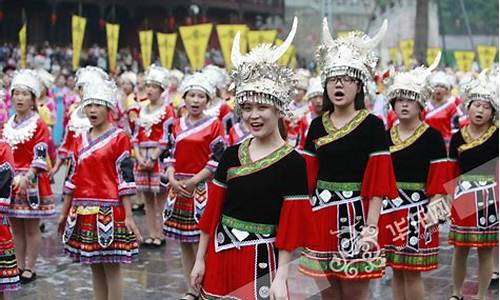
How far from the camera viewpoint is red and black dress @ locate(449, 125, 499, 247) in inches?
296

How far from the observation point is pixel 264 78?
16.1 feet

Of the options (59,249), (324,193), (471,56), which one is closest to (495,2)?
(471,56)

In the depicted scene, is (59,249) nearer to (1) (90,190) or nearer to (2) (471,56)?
(1) (90,190)

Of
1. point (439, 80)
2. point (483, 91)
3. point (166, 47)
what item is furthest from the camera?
point (166, 47)

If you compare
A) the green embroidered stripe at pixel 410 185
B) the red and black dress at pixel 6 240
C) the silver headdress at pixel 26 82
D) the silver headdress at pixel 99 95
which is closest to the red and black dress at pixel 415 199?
the green embroidered stripe at pixel 410 185

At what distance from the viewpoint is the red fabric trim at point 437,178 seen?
6.76 meters

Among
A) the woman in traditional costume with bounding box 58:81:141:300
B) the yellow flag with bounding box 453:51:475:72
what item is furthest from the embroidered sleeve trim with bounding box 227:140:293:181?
the yellow flag with bounding box 453:51:475:72

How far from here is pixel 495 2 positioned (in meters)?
46.6

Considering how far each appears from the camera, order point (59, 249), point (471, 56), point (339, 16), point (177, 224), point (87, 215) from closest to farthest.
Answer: point (87, 215)
point (177, 224)
point (59, 249)
point (471, 56)
point (339, 16)

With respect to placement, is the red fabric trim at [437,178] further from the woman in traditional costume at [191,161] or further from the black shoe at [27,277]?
the black shoe at [27,277]

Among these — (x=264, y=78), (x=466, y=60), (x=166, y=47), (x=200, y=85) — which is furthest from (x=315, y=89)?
(x=466, y=60)

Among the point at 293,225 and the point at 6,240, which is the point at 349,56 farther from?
the point at 6,240

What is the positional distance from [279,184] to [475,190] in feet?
11.1

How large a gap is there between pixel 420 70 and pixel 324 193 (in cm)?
175
